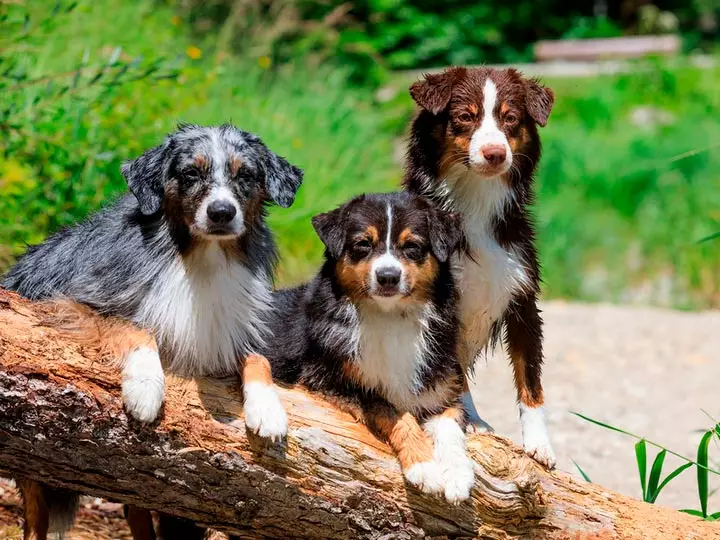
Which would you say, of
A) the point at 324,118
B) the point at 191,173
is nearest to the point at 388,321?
the point at 191,173

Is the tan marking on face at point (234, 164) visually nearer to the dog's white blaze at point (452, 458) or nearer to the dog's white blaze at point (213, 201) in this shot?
the dog's white blaze at point (213, 201)

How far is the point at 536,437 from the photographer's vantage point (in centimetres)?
471

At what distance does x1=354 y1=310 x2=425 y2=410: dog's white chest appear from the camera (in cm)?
443

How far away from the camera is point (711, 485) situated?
6285mm

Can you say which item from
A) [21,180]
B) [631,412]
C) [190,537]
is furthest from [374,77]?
[190,537]

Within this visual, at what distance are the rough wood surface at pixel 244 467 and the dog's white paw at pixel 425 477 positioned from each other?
0.07 metres

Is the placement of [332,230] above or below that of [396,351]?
above

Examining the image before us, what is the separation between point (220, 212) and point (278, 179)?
428mm

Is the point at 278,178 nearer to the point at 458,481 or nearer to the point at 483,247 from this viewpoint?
the point at 483,247

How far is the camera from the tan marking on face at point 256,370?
412 centimetres

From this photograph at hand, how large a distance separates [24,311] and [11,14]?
381cm

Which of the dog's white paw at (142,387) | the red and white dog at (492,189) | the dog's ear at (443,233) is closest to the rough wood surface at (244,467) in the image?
the dog's white paw at (142,387)

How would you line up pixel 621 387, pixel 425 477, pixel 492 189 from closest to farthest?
1. pixel 425 477
2. pixel 492 189
3. pixel 621 387

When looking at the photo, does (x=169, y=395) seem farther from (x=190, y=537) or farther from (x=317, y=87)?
(x=317, y=87)
